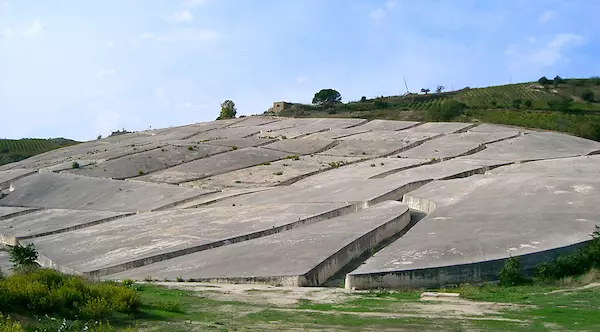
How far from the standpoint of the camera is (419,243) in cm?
1511

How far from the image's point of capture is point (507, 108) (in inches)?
2576

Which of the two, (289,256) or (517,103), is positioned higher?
(517,103)

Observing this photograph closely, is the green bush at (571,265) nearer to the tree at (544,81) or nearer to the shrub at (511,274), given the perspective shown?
the shrub at (511,274)

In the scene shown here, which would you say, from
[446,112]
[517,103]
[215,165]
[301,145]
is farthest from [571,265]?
[517,103]

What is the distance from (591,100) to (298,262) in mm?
65031

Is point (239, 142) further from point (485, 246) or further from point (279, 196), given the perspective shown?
point (485, 246)

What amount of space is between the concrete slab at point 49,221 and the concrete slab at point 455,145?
18552 mm

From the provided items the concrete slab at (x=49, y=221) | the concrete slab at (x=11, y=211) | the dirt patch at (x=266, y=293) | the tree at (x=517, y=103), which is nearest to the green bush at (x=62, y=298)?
the dirt patch at (x=266, y=293)

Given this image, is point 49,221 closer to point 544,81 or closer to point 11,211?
point 11,211

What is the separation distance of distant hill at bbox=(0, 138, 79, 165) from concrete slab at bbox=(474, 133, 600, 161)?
45.4 m

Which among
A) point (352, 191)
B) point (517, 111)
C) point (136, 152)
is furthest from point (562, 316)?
point (517, 111)

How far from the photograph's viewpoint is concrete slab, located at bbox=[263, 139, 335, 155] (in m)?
42.2

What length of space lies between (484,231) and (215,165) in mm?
23567

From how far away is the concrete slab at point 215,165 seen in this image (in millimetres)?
34719
